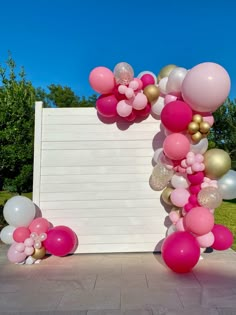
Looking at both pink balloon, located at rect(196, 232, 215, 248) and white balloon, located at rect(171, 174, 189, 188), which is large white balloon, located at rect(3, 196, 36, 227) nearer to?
→ white balloon, located at rect(171, 174, 189, 188)

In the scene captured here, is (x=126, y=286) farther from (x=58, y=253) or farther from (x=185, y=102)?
(x=185, y=102)

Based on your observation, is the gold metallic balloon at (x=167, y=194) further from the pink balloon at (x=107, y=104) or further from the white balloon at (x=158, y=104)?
the pink balloon at (x=107, y=104)

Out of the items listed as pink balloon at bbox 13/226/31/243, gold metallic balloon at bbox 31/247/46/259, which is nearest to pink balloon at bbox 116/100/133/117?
pink balloon at bbox 13/226/31/243

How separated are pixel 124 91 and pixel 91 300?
321 cm

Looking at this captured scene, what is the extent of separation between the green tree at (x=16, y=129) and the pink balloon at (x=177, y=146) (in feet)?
13.8

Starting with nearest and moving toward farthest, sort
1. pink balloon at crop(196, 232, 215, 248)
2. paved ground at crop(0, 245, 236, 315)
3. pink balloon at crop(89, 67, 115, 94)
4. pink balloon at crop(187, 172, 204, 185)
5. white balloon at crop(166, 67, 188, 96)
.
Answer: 1. paved ground at crop(0, 245, 236, 315)
2. pink balloon at crop(196, 232, 215, 248)
3. pink balloon at crop(187, 172, 204, 185)
4. white balloon at crop(166, 67, 188, 96)
5. pink balloon at crop(89, 67, 115, 94)

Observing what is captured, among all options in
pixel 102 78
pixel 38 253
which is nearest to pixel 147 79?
pixel 102 78

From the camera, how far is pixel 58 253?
16.8 ft

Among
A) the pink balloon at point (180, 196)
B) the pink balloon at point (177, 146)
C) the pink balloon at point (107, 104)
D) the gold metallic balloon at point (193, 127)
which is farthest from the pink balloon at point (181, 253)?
the pink balloon at point (107, 104)

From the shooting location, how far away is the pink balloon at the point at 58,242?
16.6 feet

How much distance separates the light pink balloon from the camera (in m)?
5.24

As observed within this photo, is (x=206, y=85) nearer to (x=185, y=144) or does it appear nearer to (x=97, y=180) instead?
(x=185, y=144)

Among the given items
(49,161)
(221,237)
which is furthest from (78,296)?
(49,161)

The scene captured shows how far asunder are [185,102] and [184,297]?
2.79 metres
